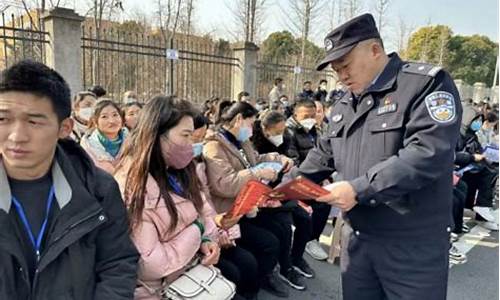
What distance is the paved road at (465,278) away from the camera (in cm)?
371

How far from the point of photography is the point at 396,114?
186 cm

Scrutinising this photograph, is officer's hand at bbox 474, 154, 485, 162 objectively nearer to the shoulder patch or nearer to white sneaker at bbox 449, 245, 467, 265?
white sneaker at bbox 449, 245, 467, 265

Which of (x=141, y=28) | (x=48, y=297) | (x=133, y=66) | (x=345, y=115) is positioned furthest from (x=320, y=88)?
(x=48, y=297)

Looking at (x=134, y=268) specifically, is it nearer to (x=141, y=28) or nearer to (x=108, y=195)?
(x=108, y=195)

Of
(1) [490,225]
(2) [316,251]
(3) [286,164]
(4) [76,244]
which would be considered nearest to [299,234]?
(2) [316,251]

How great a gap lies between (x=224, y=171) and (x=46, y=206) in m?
1.81

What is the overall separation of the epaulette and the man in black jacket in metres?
1.49

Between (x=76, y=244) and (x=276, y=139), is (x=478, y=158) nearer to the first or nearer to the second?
(x=276, y=139)

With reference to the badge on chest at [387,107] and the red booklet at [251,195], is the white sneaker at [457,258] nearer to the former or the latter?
the red booklet at [251,195]

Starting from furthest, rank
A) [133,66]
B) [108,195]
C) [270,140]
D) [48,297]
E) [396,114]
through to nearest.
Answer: [133,66] < [270,140] < [396,114] < [108,195] < [48,297]

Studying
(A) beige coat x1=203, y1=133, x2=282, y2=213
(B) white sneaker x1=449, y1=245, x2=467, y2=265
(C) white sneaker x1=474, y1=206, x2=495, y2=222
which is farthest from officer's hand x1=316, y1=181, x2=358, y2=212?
(C) white sneaker x1=474, y1=206, x2=495, y2=222

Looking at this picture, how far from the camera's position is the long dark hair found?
2.20 meters

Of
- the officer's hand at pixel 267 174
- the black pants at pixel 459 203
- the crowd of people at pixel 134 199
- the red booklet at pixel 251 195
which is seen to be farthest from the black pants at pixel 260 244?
the black pants at pixel 459 203

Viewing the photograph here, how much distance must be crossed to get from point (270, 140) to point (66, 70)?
439 centimetres
